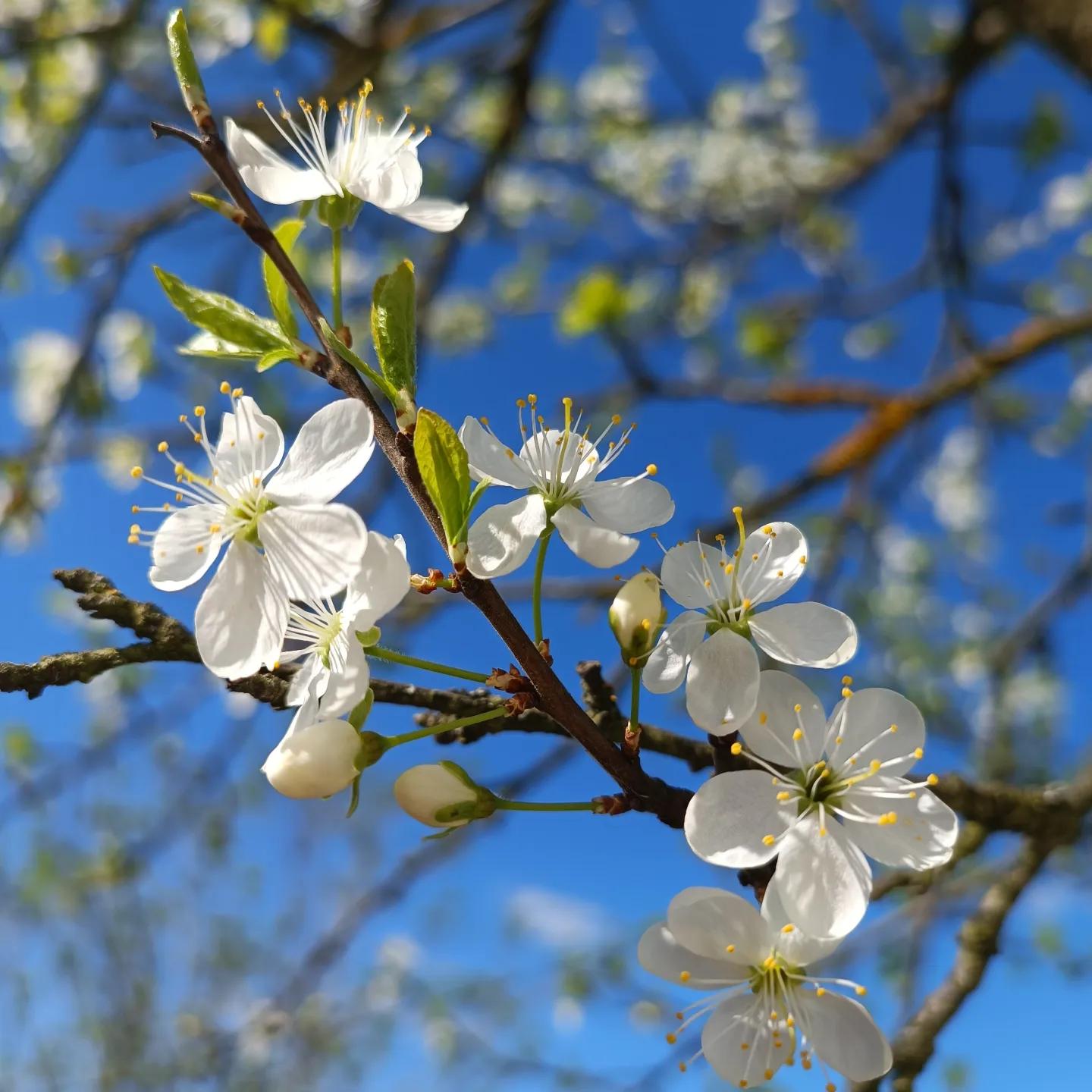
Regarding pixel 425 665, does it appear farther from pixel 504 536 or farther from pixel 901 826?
pixel 901 826

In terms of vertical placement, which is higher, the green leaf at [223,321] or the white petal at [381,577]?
the green leaf at [223,321]

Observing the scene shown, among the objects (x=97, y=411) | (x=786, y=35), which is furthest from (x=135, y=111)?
(x=786, y=35)

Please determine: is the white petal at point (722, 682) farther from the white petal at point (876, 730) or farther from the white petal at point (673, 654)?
the white petal at point (876, 730)

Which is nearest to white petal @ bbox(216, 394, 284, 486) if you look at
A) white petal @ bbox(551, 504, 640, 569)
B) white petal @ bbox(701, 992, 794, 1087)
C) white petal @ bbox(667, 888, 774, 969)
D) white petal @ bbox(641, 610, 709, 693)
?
white petal @ bbox(551, 504, 640, 569)

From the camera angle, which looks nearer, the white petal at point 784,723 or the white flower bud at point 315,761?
the white flower bud at point 315,761

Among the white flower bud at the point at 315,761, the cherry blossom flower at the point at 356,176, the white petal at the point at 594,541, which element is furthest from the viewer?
the cherry blossom flower at the point at 356,176

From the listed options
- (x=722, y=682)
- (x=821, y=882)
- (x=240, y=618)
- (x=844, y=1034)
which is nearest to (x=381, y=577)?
(x=240, y=618)

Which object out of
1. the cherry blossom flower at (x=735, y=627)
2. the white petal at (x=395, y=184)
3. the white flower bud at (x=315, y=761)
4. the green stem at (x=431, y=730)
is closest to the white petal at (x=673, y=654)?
the cherry blossom flower at (x=735, y=627)
